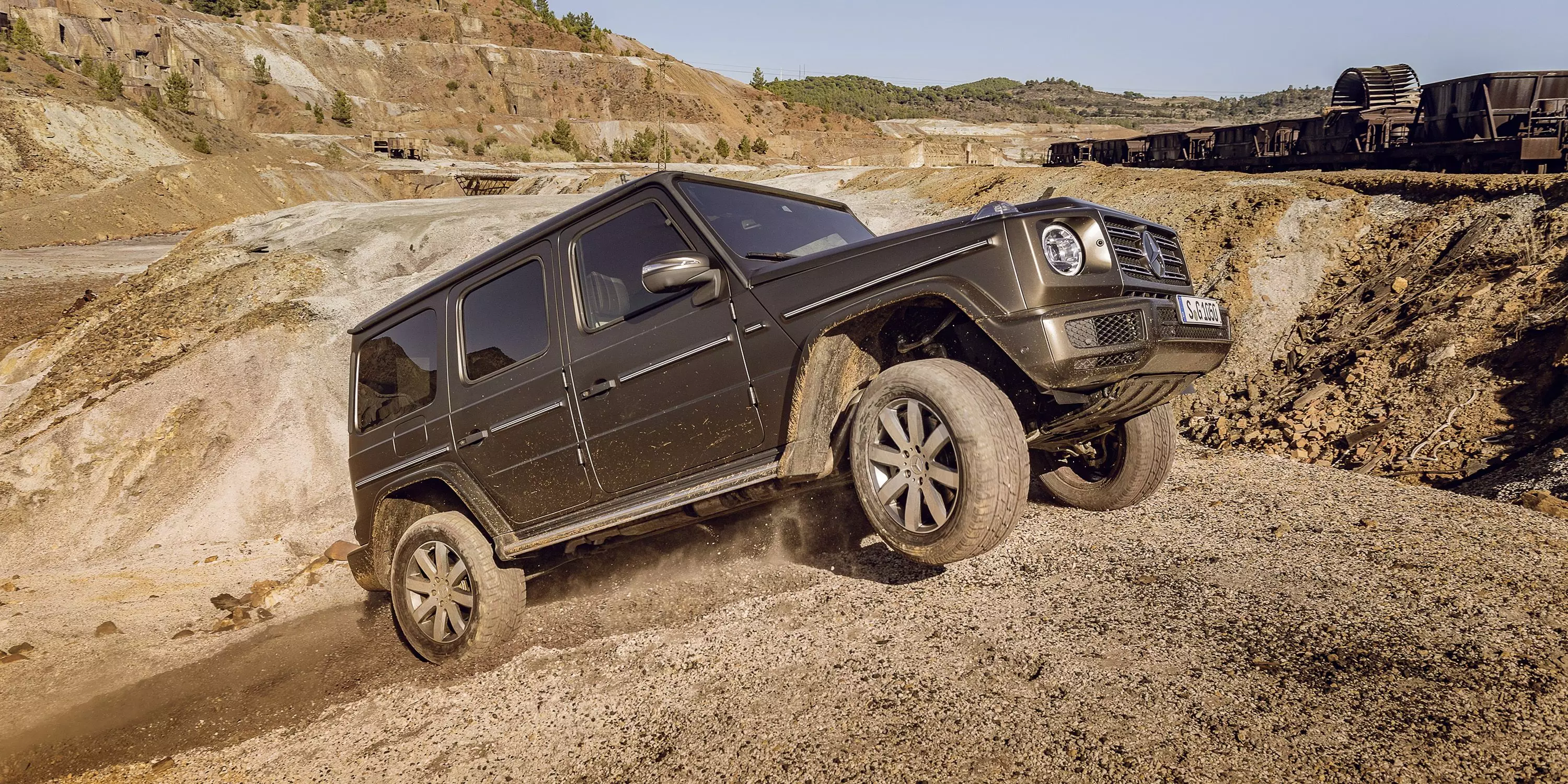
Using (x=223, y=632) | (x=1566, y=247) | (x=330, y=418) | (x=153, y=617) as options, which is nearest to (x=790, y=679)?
(x=223, y=632)

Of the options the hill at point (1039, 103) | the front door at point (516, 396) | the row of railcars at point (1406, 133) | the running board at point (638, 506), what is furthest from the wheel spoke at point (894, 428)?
the hill at point (1039, 103)

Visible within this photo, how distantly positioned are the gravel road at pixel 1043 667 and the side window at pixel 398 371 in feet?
5.02

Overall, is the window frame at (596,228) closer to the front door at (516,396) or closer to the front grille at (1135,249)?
the front door at (516,396)

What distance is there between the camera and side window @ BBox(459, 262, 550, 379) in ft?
14.3

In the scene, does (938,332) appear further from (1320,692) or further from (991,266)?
(1320,692)

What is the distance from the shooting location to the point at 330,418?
439 inches

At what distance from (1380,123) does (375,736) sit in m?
20.7

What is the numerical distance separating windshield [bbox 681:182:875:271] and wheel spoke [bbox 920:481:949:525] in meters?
1.19

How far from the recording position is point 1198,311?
143 inches

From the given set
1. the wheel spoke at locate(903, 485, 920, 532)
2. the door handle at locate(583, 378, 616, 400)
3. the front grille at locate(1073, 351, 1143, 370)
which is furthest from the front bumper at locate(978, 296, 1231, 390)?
the door handle at locate(583, 378, 616, 400)

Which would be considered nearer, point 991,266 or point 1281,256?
point 991,266

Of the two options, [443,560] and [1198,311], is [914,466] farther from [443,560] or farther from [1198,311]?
[443,560]

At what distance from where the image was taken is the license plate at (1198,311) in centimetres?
352

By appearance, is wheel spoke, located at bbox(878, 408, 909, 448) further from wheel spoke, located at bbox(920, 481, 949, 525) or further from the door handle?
the door handle
